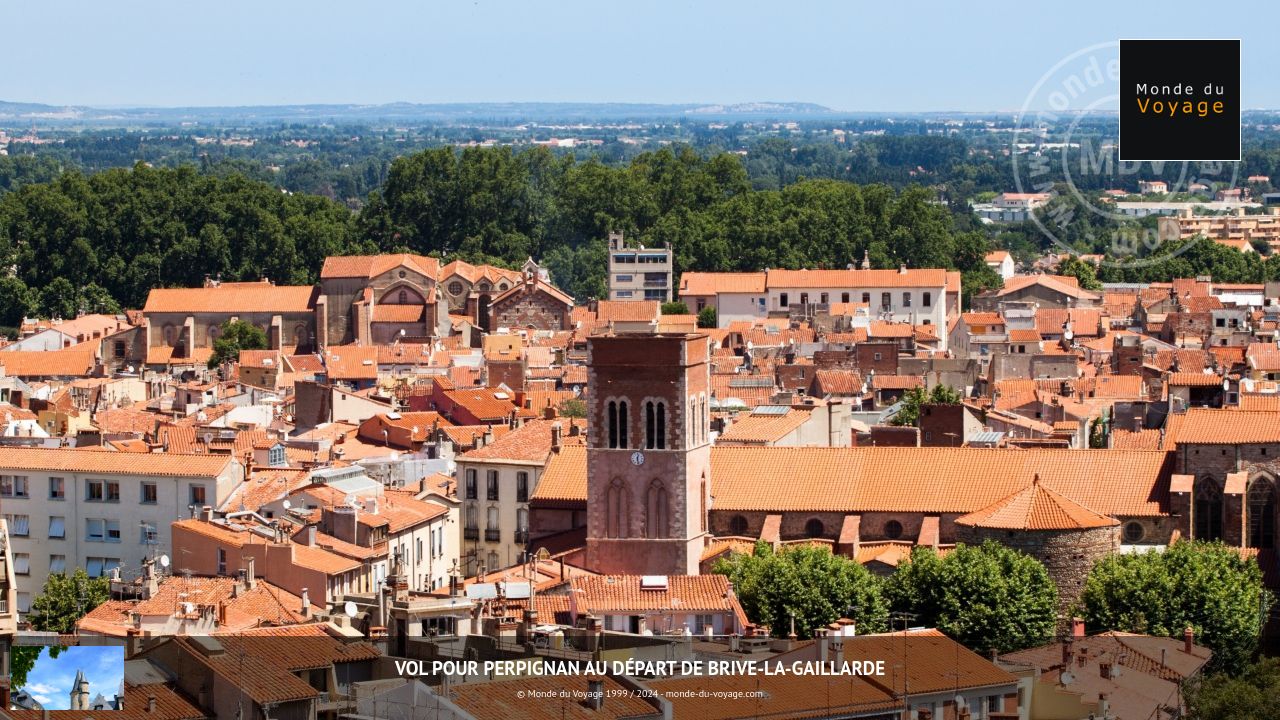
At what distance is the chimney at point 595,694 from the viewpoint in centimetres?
2270

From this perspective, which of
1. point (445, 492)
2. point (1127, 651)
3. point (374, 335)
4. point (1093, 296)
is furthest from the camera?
Result: point (1093, 296)

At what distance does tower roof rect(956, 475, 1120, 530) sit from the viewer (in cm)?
4028

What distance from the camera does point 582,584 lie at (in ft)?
119

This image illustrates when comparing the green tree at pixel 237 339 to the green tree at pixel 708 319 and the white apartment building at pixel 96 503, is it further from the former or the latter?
the white apartment building at pixel 96 503

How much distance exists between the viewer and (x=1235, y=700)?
30.2 meters

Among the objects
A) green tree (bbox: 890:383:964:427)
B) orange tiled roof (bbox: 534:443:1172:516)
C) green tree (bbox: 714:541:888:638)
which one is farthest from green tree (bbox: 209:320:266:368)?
green tree (bbox: 714:541:888:638)

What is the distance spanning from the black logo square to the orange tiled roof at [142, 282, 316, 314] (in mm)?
42258

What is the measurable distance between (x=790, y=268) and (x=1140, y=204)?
49.7 meters

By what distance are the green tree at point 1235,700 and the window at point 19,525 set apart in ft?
63.6

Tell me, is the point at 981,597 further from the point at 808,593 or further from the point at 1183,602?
the point at 1183,602

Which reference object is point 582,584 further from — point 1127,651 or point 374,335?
point 374,335

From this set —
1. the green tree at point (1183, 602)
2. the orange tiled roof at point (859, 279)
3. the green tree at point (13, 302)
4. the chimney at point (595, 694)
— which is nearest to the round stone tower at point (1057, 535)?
the green tree at point (1183, 602)

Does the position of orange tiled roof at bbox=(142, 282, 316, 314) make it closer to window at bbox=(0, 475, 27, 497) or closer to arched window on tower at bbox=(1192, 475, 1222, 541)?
window at bbox=(0, 475, 27, 497)

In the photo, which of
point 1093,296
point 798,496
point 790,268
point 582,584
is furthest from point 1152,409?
point 790,268
